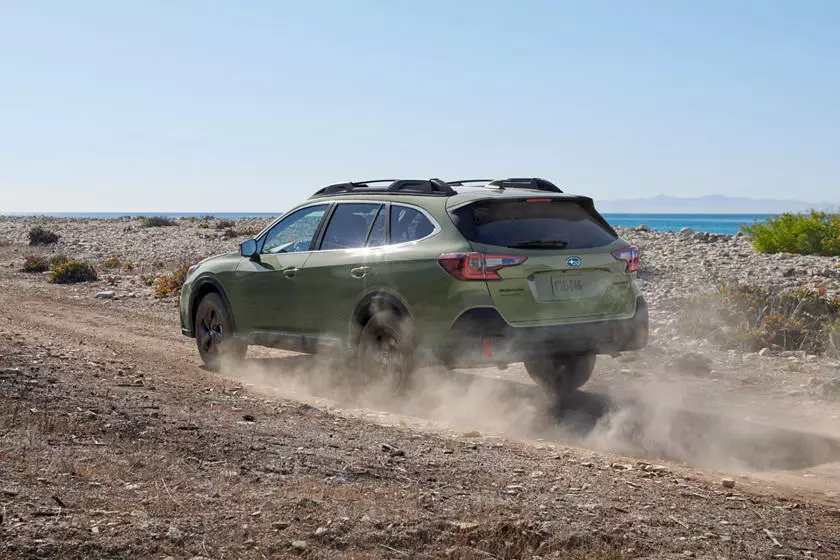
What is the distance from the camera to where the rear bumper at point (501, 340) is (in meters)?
7.25

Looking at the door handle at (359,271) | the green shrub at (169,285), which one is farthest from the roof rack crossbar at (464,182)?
the green shrub at (169,285)

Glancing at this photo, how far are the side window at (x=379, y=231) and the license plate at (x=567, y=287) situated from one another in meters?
1.55

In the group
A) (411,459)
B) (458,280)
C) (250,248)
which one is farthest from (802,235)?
(411,459)

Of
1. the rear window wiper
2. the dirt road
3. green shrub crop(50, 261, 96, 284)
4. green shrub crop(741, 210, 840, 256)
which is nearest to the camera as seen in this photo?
the dirt road

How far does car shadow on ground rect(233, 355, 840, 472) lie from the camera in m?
7.14

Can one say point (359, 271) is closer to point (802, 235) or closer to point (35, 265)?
point (802, 235)

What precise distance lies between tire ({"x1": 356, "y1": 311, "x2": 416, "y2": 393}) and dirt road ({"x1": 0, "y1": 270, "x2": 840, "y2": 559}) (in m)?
0.25

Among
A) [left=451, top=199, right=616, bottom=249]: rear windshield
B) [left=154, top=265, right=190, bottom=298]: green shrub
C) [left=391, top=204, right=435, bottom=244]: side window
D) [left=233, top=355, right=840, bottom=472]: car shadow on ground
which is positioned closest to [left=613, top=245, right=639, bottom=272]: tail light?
[left=451, top=199, right=616, bottom=249]: rear windshield

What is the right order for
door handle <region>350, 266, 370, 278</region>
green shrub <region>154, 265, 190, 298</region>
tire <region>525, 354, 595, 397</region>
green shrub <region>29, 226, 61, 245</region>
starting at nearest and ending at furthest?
1. door handle <region>350, 266, 370, 278</region>
2. tire <region>525, 354, 595, 397</region>
3. green shrub <region>154, 265, 190, 298</region>
4. green shrub <region>29, 226, 61, 245</region>

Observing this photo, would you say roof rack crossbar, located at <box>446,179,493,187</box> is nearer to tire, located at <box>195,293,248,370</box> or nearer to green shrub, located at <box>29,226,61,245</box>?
tire, located at <box>195,293,248,370</box>

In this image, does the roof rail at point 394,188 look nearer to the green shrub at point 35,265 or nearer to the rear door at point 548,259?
the rear door at point 548,259

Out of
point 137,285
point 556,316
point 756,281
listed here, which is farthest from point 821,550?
point 137,285

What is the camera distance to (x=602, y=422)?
7.98 meters

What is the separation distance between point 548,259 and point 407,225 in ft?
4.19
